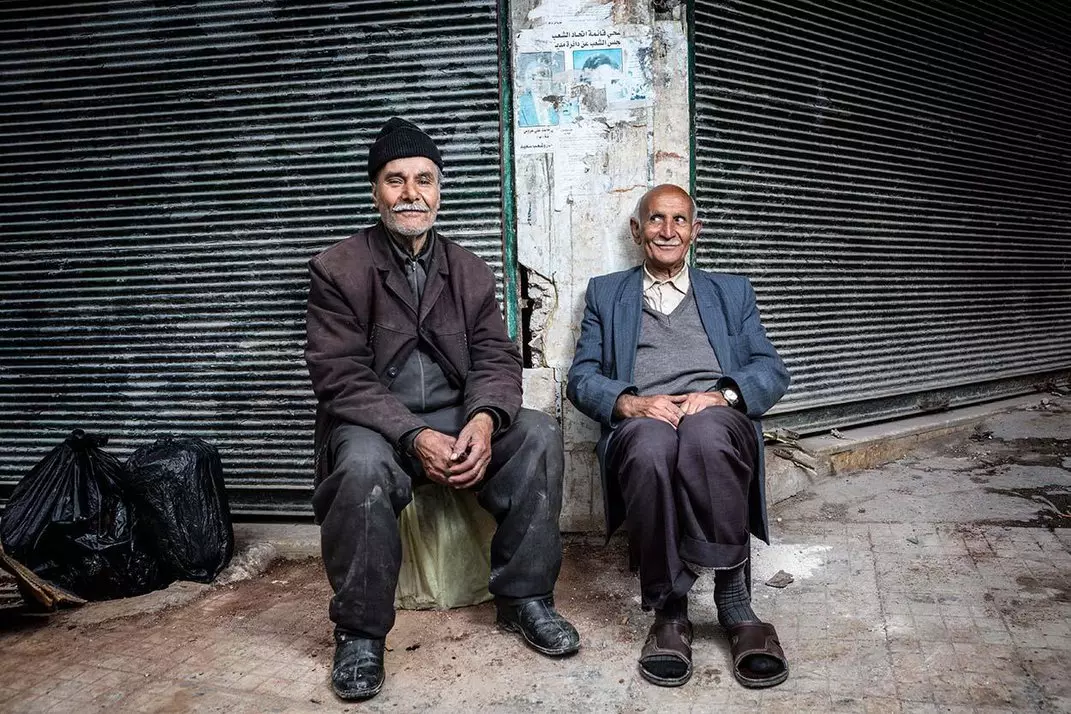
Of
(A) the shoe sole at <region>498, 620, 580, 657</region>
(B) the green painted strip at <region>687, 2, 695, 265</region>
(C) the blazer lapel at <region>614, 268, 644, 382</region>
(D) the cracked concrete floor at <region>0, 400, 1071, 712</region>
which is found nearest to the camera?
(D) the cracked concrete floor at <region>0, 400, 1071, 712</region>

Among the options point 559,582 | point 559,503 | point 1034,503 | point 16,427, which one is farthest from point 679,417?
point 16,427

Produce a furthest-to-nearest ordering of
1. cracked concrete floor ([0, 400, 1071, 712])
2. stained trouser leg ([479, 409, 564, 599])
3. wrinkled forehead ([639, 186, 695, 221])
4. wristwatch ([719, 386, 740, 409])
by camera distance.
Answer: wrinkled forehead ([639, 186, 695, 221]) < wristwatch ([719, 386, 740, 409]) < stained trouser leg ([479, 409, 564, 599]) < cracked concrete floor ([0, 400, 1071, 712])

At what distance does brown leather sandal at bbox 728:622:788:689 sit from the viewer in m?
2.47

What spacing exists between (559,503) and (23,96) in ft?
11.8

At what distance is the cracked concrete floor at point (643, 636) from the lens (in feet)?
8.00

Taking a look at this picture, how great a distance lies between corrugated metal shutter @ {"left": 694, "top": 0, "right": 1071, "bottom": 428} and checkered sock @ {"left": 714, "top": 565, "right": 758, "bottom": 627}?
1.93 metres

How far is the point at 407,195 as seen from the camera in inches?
120

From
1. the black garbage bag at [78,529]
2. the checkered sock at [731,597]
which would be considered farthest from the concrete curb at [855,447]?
the black garbage bag at [78,529]

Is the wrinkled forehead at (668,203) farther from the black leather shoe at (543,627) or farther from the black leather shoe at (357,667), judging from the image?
the black leather shoe at (357,667)

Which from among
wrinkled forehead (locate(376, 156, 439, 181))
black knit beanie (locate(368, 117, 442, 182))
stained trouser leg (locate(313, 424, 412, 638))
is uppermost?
black knit beanie (locate(368, 117, 442, 182))

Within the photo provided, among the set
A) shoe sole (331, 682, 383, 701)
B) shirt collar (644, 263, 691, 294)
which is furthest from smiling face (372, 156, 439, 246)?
shoe sole (331, 682, 383, 701)

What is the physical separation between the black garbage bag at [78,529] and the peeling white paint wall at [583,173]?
1.89 meters

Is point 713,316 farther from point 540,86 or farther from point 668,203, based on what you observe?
point 540,86

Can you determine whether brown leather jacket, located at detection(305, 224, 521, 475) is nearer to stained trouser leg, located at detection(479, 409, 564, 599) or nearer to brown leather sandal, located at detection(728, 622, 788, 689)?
stained trouser leg, located at detection(479, 409, 564, 599)
